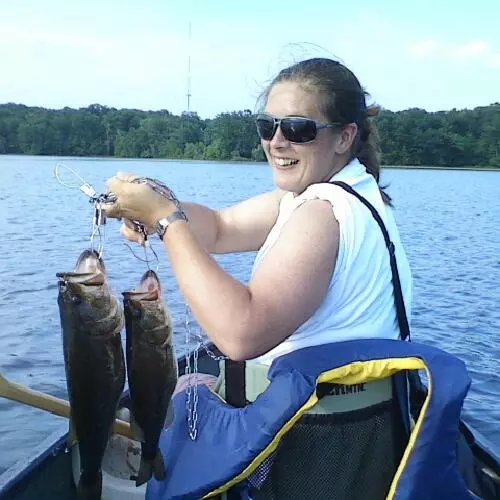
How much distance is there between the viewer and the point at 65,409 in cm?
396

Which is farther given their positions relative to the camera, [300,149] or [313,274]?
[300,149]

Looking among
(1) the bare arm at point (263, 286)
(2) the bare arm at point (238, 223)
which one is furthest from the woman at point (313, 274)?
(2) the bare arm at point (238, 223)

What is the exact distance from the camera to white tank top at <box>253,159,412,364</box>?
9.03ft

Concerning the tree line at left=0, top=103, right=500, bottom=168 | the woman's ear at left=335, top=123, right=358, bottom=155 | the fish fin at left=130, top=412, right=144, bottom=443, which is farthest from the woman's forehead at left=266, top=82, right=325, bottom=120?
the tree line at left=0, top=103, right=500, bottom=168

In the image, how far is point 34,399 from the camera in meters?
3.80

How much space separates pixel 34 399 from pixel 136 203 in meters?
1.50

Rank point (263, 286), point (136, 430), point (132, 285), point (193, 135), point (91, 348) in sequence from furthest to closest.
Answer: point (193, 135)
point (132, 285)
point (136, 430)
point (91, 348)
point (263, 286)

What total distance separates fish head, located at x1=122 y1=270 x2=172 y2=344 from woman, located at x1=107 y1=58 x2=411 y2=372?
0.25 m

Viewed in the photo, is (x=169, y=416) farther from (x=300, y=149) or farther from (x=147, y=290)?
(x=300, y=149)

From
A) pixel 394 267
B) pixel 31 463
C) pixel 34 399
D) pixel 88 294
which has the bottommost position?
pixel 31 463

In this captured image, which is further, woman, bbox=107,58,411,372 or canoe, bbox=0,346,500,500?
canoe, bbox=0,346,500,500

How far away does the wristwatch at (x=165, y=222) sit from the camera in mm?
2715

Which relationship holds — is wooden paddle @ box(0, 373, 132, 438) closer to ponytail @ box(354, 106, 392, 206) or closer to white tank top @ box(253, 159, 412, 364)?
white tank top @ box(253, 159, 412, 364)

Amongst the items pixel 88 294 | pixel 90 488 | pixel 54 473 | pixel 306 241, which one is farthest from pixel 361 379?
pixel 54 473
